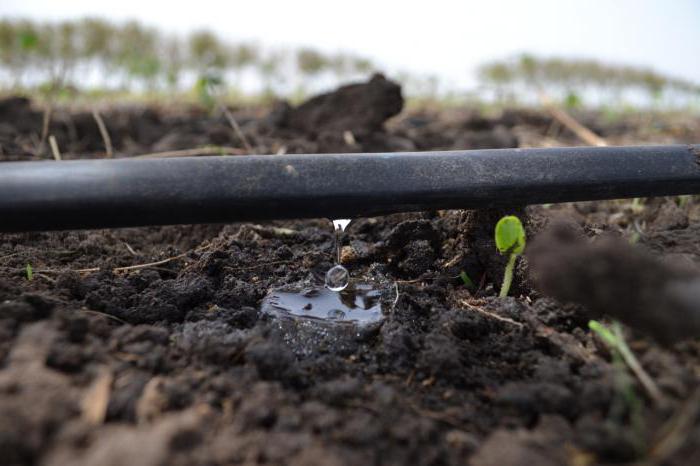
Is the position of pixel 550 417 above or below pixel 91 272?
above

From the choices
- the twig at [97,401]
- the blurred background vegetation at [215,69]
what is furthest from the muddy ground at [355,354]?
the blurred background vegetation at [215,69]

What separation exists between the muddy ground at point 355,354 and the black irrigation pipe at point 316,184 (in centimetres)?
17

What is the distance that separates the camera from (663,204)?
2.02 m

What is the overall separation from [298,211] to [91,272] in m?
0.68

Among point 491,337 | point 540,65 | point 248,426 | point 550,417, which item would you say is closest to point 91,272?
point 248,426

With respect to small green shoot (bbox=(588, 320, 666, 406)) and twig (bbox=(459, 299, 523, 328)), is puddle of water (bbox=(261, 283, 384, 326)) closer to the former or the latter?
twig (bbox=(459, 299, 523, 328))

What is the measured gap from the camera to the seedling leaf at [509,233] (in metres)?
1.19

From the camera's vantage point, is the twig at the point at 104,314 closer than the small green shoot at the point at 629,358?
No

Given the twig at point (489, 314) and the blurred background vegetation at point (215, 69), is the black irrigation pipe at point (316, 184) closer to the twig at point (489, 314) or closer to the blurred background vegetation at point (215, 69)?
the twig at point (489, 314)

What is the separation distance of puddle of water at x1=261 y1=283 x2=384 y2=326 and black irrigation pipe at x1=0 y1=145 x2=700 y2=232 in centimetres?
22

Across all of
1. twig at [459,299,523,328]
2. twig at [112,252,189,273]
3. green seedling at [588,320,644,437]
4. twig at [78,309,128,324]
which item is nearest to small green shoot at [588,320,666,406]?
green seedling at [588,320,644,437]

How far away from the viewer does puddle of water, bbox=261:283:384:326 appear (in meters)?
1.23

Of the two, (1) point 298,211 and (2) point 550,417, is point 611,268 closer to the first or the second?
(2) point 550,417

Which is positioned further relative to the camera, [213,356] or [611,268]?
[213,356]
